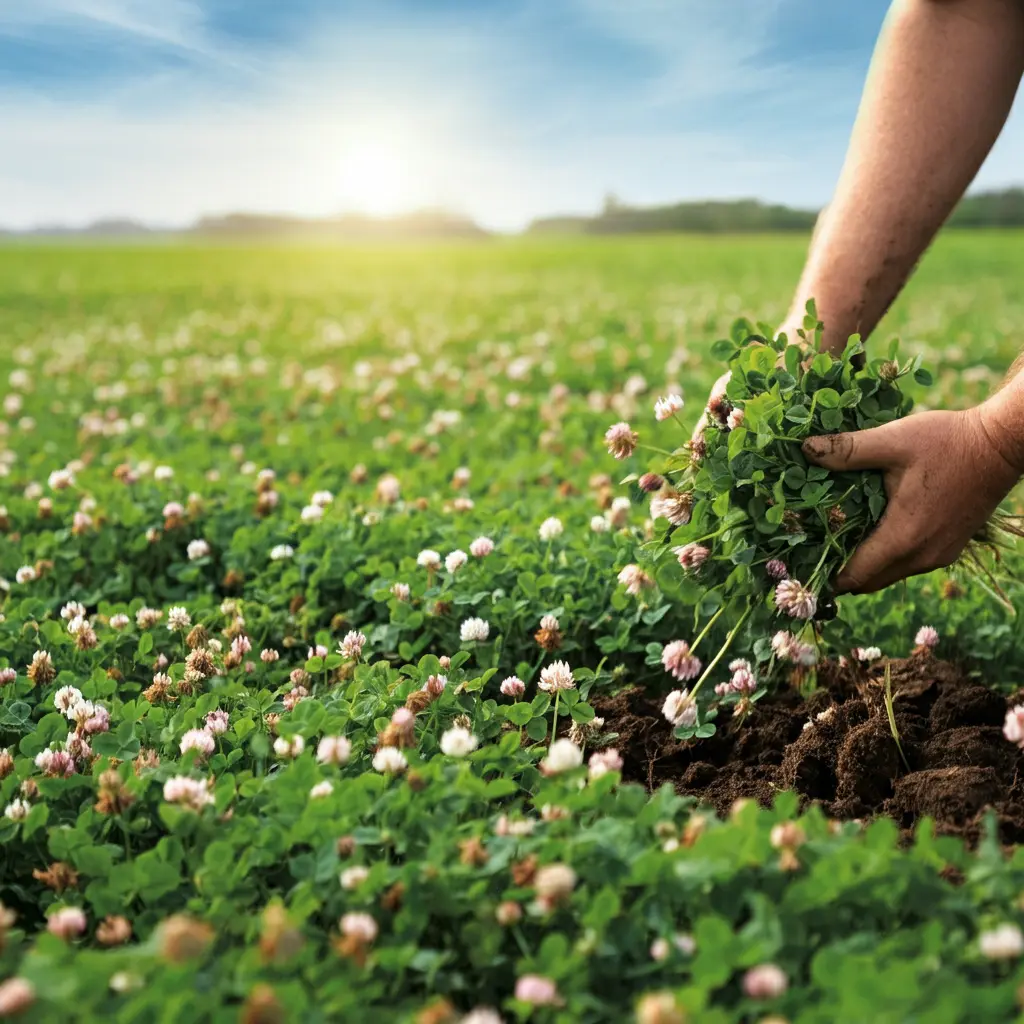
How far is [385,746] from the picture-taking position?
8.80 ft

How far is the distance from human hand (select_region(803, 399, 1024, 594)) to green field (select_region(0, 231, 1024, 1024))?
0.58 metres

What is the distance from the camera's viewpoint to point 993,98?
3.48 meters

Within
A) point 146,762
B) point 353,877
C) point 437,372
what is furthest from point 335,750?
point 437,372

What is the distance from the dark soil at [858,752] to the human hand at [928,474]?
1.61 ft

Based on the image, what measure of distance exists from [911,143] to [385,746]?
2325 mm

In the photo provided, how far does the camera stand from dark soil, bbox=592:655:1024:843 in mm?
2746

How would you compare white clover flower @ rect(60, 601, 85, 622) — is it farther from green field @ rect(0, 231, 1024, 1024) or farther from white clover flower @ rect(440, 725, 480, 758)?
white clover flower @ rect(440, 725, 480, 758)

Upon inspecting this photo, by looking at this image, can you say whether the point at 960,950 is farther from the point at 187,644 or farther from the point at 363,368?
the point at 363,368

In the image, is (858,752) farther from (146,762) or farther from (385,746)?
(146,762)

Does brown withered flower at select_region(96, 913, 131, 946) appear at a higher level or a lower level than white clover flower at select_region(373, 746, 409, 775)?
lower

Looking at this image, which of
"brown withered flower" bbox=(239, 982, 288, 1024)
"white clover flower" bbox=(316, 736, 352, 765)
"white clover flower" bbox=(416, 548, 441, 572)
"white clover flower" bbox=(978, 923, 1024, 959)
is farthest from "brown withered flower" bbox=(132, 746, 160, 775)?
"white clover flower" bbox=(978, 923, 1024, 959)

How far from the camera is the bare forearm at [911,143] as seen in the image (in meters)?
3.40

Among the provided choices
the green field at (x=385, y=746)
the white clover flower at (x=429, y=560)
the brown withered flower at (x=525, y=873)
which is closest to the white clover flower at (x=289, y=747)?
the green field at (x=385, y=746)

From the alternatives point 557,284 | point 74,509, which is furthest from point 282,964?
point 557,284
